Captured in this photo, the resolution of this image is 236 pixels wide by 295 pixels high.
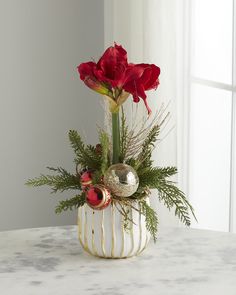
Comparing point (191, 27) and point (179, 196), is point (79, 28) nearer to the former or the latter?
point (191, 27)

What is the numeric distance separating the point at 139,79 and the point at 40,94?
5.07 ft

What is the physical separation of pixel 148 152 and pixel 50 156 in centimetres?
149

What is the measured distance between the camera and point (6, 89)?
2949 mm

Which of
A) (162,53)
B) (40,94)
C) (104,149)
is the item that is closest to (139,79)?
(104,149)

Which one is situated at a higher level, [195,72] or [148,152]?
[195,72]

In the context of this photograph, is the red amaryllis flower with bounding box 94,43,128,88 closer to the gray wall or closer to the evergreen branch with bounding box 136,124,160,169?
the evergreen branch with bounding box 136,124,160,169

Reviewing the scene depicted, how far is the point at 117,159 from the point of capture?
157 centimetres

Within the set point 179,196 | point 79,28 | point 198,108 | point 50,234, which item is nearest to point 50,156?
point 79,28

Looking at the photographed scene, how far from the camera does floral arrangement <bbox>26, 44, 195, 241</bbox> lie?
4.87 ft

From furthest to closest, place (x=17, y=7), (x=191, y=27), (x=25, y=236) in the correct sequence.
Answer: (x=17, y=7)
(x=191, y=27)
(x=25, y=236)

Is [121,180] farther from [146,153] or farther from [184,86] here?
[184,86]

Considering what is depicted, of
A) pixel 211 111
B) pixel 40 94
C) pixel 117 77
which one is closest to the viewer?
pixel 117 77

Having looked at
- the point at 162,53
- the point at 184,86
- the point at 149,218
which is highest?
the point at 162,53

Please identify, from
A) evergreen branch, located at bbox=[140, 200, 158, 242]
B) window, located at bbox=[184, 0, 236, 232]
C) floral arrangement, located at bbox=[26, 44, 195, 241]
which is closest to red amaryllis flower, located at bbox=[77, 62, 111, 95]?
floral arrangement, located at bbox=[26, 44, 195, 241]
